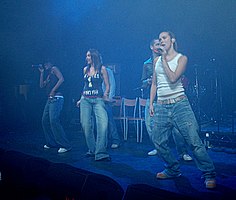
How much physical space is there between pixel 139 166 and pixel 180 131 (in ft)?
4.39

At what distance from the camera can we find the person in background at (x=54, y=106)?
5.59m

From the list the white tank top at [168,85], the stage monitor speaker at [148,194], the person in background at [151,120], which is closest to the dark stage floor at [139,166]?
the person in background at [151,120]

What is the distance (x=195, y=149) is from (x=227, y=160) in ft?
6.08

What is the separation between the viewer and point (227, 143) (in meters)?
5.81

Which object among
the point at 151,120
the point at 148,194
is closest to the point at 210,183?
the point at 148,194

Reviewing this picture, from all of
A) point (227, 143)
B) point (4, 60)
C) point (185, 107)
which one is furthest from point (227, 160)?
point (4, 60)

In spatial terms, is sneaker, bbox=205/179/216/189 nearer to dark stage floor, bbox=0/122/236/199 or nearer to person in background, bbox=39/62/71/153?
dark stage floor, bbox=0/122/236/199

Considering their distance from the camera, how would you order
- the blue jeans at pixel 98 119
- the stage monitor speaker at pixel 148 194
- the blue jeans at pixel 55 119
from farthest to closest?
1. the blue jeans at pixel 55 119
2. the blue jeans at pixel 98 119
3. the stage monitor speaker at pixel 148 194

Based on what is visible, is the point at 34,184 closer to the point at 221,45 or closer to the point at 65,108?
the point at 65,108

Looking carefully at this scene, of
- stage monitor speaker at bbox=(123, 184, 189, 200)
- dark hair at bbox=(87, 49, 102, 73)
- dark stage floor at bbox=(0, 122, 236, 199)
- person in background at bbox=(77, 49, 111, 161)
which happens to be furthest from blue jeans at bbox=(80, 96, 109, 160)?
stage monitor speaker at bbox=(123, 184, 189, 200)

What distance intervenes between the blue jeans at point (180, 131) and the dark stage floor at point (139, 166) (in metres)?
0.23

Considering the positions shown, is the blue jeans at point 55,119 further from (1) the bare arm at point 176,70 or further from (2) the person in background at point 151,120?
(1) the bare arm at point 176,70

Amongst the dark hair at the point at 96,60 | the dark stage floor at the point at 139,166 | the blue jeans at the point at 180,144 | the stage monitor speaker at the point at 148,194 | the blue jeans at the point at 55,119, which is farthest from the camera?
the blue jeans at the point at 55,119

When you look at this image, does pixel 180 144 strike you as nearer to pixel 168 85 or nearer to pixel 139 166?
pixel 139 166
